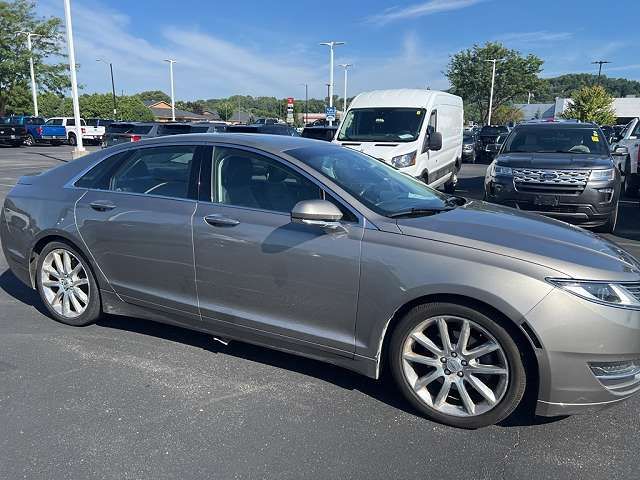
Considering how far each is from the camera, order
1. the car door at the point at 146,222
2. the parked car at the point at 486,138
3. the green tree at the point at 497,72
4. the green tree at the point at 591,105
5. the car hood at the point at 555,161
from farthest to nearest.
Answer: the green tree at the point at 497,72
the green tree at the point at 591,105
the parked car at the point at 486,138
the car hood at the point at 555,161
the car door at the point at 146,222

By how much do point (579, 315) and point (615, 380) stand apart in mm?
440

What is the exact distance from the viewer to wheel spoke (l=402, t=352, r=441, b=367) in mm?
3010

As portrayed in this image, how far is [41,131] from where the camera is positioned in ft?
111

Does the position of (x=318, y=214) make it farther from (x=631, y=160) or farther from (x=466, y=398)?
(x=631, y=160)

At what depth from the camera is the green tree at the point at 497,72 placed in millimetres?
A: 56750

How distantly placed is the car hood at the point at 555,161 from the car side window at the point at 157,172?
5598 millimetres

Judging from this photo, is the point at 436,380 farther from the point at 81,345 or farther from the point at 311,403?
the point at 81,345

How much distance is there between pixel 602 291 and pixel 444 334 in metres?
0.83

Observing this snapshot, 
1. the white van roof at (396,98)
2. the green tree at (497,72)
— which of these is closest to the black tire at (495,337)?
the white van roof at (396,98)

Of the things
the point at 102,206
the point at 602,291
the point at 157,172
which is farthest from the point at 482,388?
the point at 102,206

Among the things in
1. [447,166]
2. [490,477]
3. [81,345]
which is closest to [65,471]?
[81,345]

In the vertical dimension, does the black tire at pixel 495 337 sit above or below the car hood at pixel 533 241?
below

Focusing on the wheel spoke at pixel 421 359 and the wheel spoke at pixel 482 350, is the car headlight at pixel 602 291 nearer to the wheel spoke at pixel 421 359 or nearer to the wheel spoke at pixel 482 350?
the wheel spoke at pixel 482 350

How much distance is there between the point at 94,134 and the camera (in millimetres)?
34188
